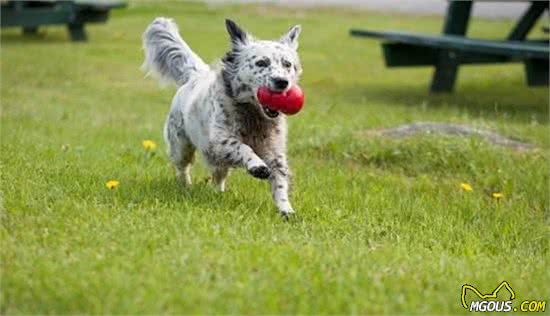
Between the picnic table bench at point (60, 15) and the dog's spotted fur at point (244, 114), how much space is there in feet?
41.8

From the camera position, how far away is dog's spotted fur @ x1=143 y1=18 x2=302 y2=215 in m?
5.48

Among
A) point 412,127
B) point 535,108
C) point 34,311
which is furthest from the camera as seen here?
point 535,108

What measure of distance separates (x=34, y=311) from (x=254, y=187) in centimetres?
301

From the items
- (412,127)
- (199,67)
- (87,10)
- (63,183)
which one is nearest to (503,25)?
(87,10)

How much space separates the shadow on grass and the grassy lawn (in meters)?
0.15

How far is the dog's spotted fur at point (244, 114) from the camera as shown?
216 inches

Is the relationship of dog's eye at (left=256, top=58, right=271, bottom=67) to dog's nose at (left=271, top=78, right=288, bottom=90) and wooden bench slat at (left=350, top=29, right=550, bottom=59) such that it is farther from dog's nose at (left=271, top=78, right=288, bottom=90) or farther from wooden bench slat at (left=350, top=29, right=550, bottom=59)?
wooden bench slat at (left=350, top=29, right=550, bottom=59)

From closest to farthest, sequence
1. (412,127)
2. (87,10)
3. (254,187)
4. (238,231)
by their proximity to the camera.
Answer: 1. (238,231)
2. (254,187)
3. (412,127)
4. (87,10)

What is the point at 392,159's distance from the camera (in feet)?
25.3

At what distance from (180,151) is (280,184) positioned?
1205mm

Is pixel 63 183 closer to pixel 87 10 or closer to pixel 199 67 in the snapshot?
pixel 199 67

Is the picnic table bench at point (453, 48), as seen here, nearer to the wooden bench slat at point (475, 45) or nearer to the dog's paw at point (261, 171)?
the wooden bench slat at point (475, 45)

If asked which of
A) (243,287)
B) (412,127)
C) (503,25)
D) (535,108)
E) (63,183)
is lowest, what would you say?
(503,25)

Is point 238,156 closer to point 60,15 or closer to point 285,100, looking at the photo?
point 285,100
